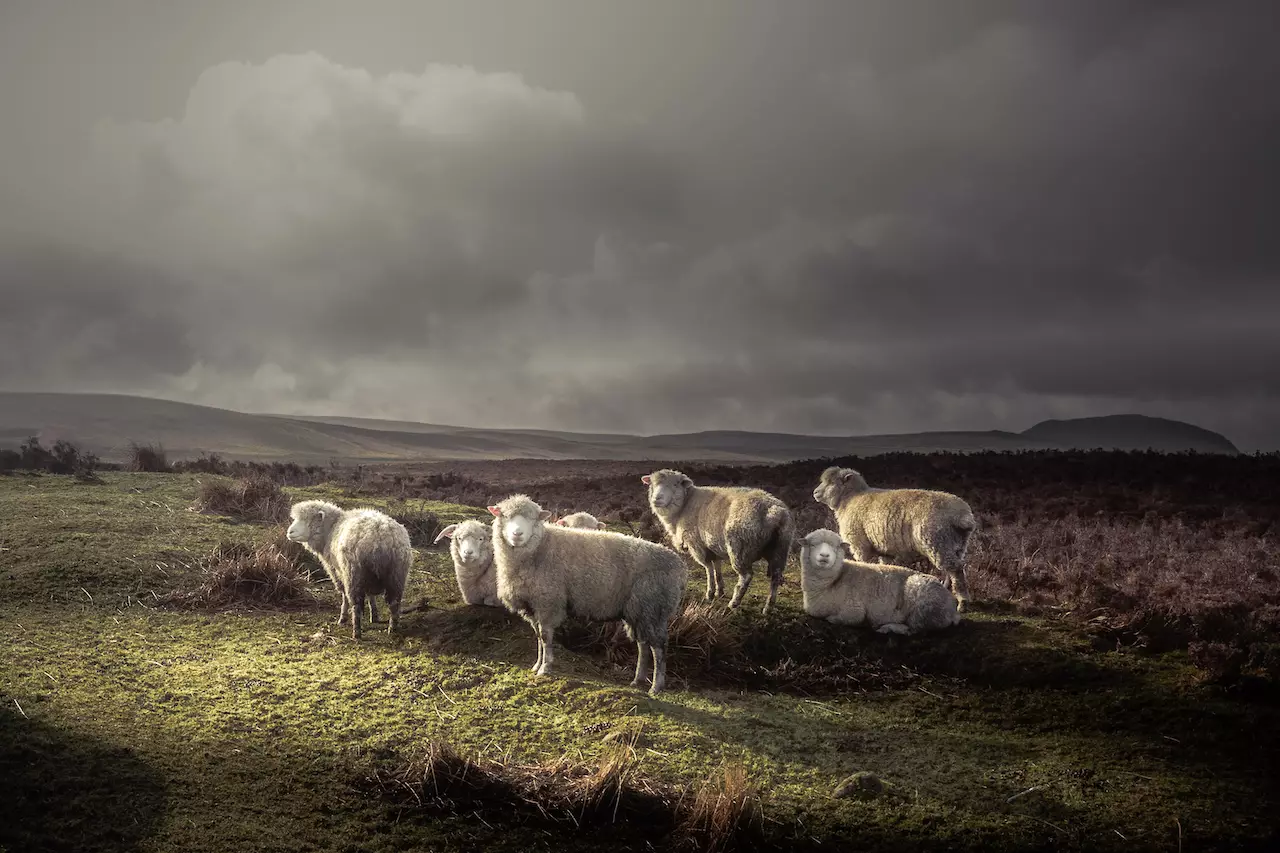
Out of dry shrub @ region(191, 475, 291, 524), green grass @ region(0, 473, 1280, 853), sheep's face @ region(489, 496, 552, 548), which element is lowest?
green grass @ region(0, 473, 1280, 853)

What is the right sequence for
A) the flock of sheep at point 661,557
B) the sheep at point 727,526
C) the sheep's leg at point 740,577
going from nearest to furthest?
the flock of sheep at point 661,557 → the sheep's leg at point 740,577 → the sheep at point 727,526

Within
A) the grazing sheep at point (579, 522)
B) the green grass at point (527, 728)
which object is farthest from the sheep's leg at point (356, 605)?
the grazing sheep at point (579, 522)

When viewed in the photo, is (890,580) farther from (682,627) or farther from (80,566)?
(80,566)

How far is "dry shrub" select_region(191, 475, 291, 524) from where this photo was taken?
14.4 metres

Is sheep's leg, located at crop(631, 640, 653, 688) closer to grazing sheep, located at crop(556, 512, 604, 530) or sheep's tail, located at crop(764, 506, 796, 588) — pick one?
sheep's tail, located at crop(764, 506, 796, 588)

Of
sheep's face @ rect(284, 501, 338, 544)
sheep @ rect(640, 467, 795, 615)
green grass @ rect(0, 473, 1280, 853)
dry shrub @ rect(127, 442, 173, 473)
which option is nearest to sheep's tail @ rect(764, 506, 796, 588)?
sheep @ rect(640, 467, 795, 615)

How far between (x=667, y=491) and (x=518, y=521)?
3.73 metres

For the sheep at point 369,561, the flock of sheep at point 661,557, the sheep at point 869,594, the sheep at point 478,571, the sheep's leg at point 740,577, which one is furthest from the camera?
the sheep's leg at point 740,577

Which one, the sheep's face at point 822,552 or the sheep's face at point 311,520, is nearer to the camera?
the sheep's face at point 822,552

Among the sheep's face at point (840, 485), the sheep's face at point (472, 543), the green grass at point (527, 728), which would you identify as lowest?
the green grass at point (527, 728)

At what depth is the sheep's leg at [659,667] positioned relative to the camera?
6.90 meters

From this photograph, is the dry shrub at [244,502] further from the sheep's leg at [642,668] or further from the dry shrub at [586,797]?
the dry shrub at [586,797]

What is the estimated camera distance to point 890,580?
9.02 meters

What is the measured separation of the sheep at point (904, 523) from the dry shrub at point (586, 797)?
6.28m
